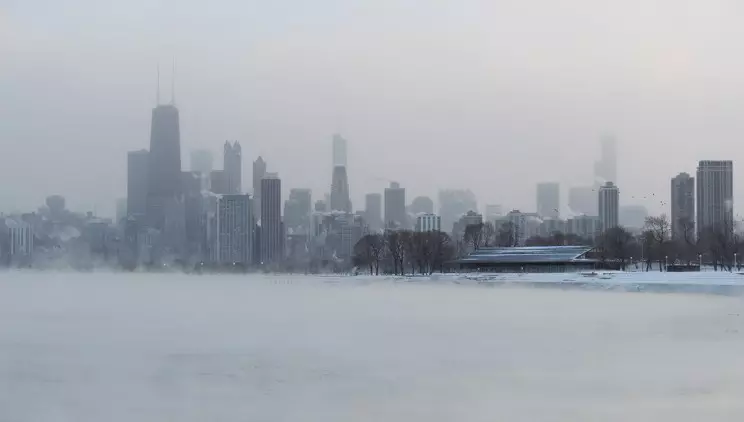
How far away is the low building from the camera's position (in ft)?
482

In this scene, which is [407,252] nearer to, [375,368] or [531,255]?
[531,255]

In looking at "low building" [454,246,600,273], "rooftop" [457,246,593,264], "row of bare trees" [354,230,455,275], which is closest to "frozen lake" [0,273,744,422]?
"low building" [454,246,600,273]

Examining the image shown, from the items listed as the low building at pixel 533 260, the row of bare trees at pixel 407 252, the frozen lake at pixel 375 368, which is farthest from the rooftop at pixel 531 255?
the frozen lake at pixel 375 368

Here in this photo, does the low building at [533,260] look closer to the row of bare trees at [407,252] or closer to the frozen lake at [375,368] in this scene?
the row of bare trees at [407,252]

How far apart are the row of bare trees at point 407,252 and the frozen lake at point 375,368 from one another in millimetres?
109842

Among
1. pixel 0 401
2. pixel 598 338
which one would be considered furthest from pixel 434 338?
pixel 0 401

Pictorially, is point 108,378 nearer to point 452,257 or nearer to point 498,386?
point 498,386

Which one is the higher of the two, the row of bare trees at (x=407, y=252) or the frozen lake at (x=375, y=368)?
the row of bare trees at (x=407, y=252)

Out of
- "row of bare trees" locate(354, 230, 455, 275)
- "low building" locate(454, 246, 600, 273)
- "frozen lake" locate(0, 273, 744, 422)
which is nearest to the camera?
"frozen lake" locate(0, 273, 744, 422)

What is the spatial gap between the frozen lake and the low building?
313 ft

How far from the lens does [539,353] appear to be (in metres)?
33.6

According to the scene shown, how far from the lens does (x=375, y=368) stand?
29.7m

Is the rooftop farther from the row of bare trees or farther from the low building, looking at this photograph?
the row of bare trees

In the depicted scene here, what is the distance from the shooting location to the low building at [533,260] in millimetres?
147000
